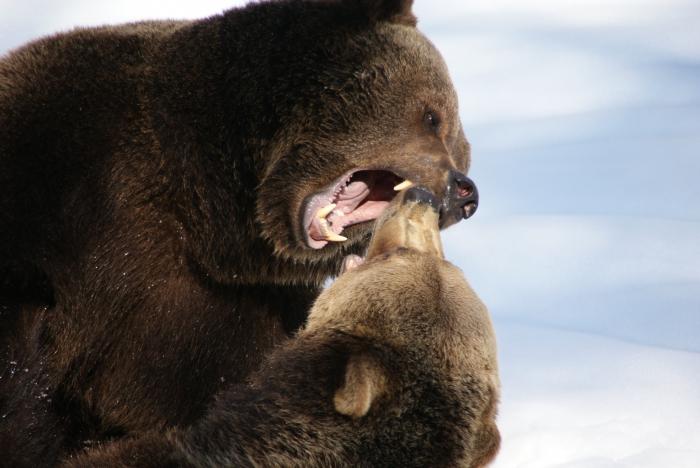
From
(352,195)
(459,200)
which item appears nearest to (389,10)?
(352,195)

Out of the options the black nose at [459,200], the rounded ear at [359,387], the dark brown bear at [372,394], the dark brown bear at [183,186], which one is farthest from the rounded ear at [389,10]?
the rounded ear at [359,387]

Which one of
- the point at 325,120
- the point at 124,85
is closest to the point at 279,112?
the point at 325,120

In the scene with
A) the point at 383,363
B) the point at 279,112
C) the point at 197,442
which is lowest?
the point at 197,442

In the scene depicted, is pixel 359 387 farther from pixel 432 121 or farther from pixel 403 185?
pixel 432 121

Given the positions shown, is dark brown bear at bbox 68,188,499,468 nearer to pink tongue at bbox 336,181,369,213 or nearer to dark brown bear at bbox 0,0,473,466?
dark brown bear at bbox 0,0,473,466

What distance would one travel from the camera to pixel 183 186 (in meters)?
7.76

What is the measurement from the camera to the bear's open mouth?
7.93 metres

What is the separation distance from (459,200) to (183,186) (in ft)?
5.02

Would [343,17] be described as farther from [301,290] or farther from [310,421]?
[310,421]

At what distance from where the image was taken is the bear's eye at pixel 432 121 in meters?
8.13

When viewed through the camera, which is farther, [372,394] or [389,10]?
[389,10]

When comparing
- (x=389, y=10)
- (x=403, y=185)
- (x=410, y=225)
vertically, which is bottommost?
(x=403, y=185)

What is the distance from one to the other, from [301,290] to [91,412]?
152 cm

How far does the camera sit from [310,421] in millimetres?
6379
